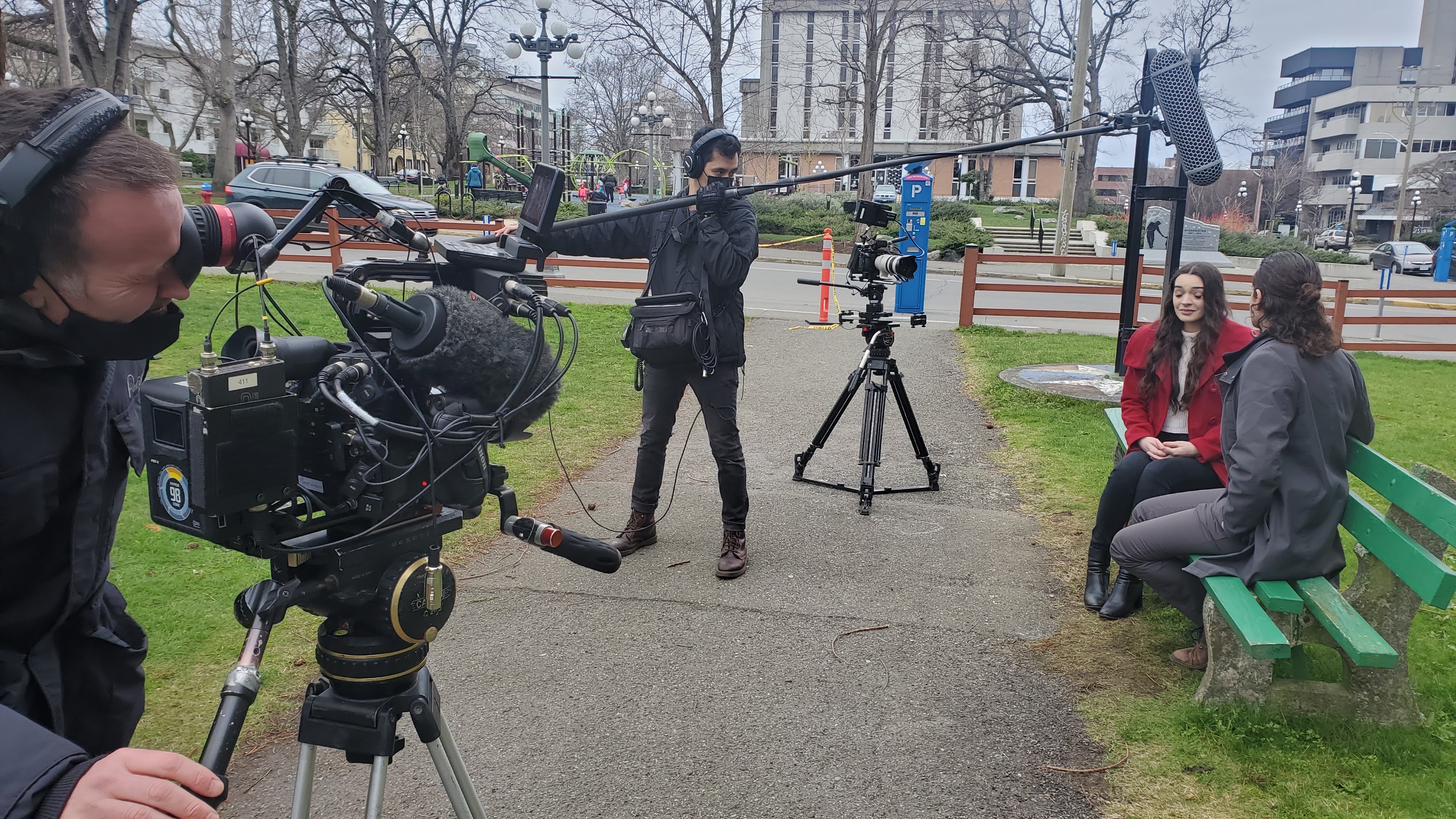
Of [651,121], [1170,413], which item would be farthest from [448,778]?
[651,121]

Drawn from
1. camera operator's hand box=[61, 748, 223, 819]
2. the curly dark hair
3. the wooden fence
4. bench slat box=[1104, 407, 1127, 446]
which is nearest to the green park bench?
the curly dark hair

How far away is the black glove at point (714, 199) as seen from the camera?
3.29m

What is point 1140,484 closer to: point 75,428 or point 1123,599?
point 1123,599

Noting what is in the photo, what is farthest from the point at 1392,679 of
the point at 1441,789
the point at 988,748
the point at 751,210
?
the point at 751,210

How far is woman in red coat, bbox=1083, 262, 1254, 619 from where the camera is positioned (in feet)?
14.4

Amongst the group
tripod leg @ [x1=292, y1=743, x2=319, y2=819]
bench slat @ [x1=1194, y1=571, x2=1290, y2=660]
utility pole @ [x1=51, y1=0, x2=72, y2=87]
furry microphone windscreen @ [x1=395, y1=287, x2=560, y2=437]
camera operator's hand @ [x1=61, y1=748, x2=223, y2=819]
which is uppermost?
utility pole @ [x1=51, y1=0, x2=72, y2=87]

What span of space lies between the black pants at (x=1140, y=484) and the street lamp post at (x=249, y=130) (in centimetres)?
4666

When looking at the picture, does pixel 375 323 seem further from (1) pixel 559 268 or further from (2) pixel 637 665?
(1) pixel 559 268

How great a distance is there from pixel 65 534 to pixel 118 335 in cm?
35

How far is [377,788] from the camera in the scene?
1.76 m

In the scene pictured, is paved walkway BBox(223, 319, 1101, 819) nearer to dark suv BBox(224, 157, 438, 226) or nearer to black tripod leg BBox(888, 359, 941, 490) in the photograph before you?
black tripod leg BBox(888, 359, 941, 490)

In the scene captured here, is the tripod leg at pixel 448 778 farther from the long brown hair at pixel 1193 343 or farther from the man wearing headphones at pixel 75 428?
the long brown hair at pixel 1193 343

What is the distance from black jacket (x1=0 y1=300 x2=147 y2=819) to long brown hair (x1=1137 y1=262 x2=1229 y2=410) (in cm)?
429

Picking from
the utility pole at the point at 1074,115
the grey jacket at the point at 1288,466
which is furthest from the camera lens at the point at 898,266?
the utility pole at the point at 1074,115
